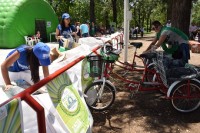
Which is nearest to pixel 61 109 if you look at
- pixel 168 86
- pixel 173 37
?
pixel 168 86

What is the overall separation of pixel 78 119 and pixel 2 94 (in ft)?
3.13

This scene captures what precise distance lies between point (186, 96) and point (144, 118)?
2.75 feet

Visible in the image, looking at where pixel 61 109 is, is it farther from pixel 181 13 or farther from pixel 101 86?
pixel 181 13

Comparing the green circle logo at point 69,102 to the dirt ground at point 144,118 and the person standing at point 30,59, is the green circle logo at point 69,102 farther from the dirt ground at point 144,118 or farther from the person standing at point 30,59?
the dirt ground at point 144,118

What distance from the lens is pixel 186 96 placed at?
5.04 metres

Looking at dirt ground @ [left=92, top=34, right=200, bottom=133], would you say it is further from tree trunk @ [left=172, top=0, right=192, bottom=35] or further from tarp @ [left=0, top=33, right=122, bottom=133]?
tree trunk @ [left=172, top=0, right=192, bottom=35]

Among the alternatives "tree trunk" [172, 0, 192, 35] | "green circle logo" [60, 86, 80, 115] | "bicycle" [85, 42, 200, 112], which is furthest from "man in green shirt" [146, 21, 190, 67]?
"green circle logo" [60, 86, 80, 115]

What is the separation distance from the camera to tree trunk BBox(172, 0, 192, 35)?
26.3 ft

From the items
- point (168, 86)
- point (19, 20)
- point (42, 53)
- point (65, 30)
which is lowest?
point (168, 86)

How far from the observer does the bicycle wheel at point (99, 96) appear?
17.0 ft

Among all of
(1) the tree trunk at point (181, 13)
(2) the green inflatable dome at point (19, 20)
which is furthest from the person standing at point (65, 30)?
(2) the green inflatable dome at point (19, 20)

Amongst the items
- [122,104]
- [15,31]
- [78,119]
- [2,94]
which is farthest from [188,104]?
[15,31]

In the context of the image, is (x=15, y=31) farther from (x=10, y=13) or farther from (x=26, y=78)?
(x=26, y=78)

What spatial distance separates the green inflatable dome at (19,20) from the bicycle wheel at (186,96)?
43.8 feet
